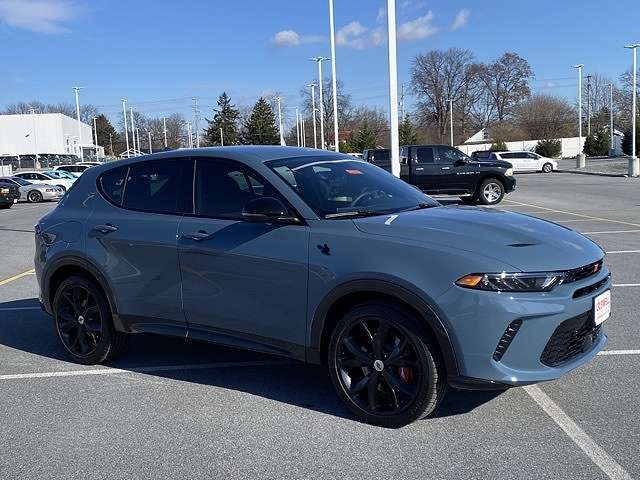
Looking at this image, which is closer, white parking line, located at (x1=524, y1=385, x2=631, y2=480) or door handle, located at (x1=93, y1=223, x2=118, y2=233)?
white parking line, located at (x1=524, y1=385, x2=631, y2=480)

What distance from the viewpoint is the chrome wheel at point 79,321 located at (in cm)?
548

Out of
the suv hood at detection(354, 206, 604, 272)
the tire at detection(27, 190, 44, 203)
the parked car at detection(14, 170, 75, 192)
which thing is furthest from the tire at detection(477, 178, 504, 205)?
the tire at detection(27, 190, 44, 203)

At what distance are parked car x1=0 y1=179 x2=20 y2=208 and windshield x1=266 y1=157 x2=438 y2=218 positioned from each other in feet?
89.4

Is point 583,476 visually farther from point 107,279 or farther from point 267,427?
point 107,279

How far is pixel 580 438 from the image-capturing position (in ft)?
12.5

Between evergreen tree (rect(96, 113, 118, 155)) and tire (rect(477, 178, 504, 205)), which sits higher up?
evergreen tree (rect(96, 113, 118, 155))

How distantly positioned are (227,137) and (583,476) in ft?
290

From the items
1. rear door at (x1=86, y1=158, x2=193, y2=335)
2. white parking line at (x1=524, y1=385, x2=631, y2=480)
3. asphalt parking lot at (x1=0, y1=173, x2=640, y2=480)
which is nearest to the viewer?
white parking line at (x1=524, y1=385, x2=631, y2=480)

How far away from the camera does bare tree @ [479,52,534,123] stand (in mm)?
97875

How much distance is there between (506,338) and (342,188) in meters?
1.67

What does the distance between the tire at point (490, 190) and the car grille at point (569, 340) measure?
731 inches

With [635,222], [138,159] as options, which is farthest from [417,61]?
[138,159]

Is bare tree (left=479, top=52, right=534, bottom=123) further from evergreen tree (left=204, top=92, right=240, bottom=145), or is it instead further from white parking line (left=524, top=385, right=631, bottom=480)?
white parking line (left=524, top=385, right=631, bottom=480)

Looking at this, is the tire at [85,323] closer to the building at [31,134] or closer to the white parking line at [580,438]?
the white parking line at [580,438]
